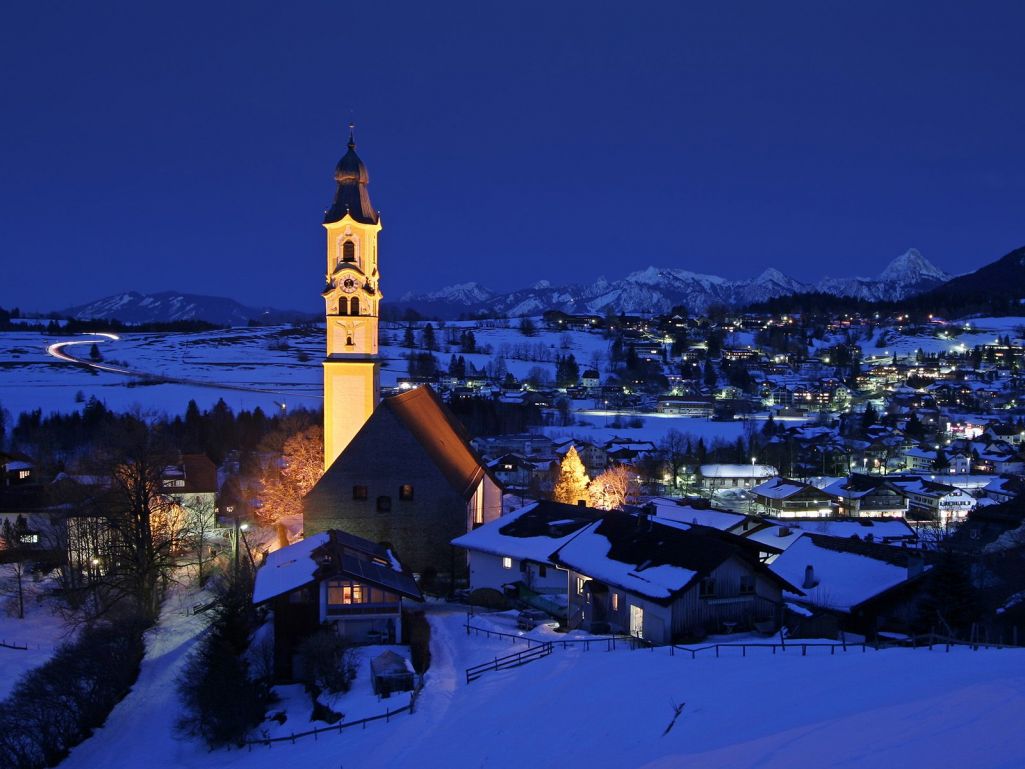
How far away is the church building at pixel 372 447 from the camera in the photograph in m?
32.8

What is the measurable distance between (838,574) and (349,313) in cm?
2454

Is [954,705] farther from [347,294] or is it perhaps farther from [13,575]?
[13,575]

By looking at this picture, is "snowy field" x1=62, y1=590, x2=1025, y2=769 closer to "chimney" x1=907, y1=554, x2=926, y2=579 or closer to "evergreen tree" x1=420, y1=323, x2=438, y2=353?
"chimney" x1=907, y1=554, x2=926, y2=579

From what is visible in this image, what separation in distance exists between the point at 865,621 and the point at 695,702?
42.9 ft

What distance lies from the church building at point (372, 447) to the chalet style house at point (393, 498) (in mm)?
42

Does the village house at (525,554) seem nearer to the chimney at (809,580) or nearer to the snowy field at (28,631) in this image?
the chimney at (809,580)

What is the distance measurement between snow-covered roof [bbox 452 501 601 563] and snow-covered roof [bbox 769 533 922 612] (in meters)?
7.61

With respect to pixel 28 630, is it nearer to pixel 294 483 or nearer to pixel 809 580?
pixel 294 483

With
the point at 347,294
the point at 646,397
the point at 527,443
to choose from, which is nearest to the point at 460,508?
the point at 347,294

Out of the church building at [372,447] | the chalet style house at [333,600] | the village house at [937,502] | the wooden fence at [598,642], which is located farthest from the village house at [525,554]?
the village house at [937,502]

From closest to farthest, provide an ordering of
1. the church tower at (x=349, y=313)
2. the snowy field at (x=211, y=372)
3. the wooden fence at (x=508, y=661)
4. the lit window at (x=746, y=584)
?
the wooden fence at (x=508, y=661), the lit window at (x=746, y=584), the church tower at (x=349, y=313), the snowy field at (x=211, y=372)

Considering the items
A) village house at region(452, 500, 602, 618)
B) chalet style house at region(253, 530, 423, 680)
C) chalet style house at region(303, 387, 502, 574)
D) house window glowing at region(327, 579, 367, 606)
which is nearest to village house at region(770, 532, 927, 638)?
village house at region(452, 500, 602, 618)

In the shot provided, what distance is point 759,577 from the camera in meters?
23.2

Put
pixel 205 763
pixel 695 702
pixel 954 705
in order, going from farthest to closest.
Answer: pixel 205 763, pixel 695 702, pixel 954 705
